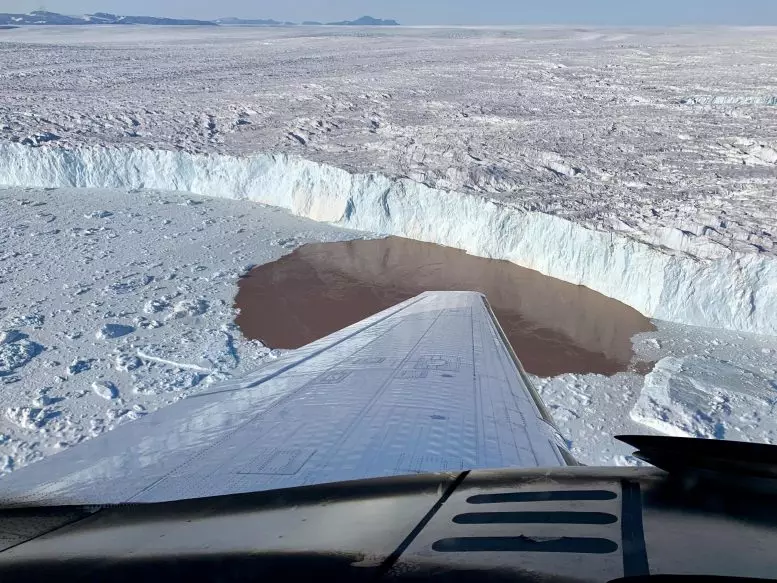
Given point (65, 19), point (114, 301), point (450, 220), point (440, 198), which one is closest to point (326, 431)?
point (114, 301)

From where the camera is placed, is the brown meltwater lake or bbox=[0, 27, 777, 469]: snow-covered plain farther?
the brown meltwater lake

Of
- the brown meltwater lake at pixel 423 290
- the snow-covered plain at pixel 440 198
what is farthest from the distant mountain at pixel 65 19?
the brown meltwater lake at pixel 423 290

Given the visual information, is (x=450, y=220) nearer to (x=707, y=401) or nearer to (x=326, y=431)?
(x=707, y=401)

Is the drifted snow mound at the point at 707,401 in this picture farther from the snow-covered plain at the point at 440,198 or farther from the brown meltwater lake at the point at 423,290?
the brown meltwater lake at the point at 423,290

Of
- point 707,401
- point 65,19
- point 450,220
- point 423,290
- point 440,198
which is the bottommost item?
point 707,401

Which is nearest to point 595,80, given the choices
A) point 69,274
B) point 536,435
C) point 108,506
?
point 69,274

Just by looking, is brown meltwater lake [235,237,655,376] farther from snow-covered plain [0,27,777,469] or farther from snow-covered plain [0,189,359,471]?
snow-covered plain [0,189,359,471]

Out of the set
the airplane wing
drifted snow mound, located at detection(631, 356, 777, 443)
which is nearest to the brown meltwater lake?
drifted snow mound, located at detection(631, 356, 777, 443)

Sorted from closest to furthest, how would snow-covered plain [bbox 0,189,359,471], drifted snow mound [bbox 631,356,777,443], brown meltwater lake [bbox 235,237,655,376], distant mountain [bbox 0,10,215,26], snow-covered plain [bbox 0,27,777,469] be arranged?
drifted snow mound [bbox 631,356,777,443] < snow-covered plain [bbox 0,189,359,471] < snow-covered plain [bbox 0,27,777,469] < brown meltwater lake [bbox 235,237,655,376] < distant mountain [bbox 0,10,215,26]
